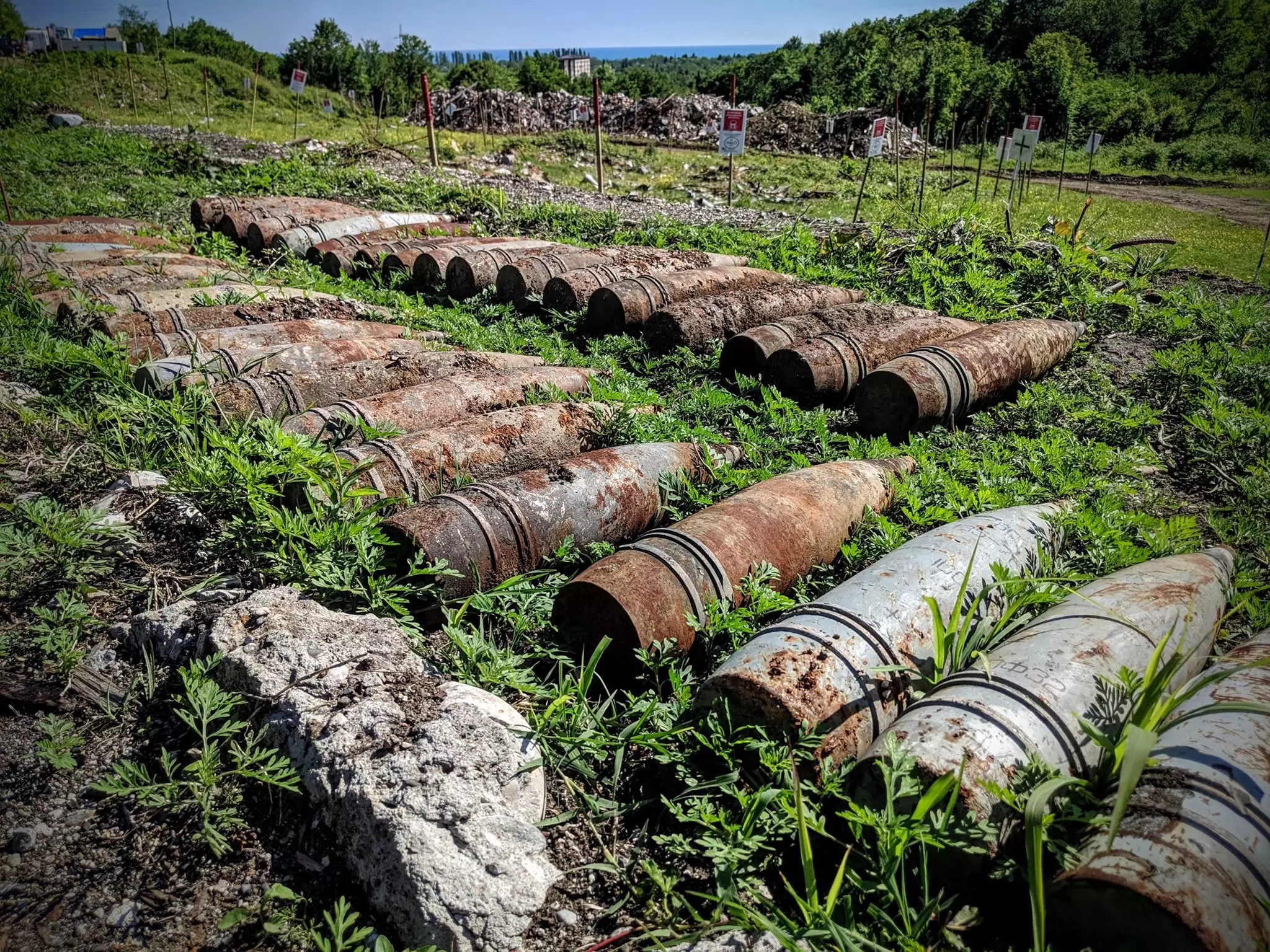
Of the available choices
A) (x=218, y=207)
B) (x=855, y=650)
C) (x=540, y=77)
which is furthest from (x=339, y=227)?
(x=540, y=77)

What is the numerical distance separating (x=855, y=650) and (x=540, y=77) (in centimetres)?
4446

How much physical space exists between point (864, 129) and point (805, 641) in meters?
25.3

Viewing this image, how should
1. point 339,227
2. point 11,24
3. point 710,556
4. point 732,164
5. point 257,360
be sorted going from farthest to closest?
point 11,24, point 732,164, point 339,227, point 257,360, point 710,556

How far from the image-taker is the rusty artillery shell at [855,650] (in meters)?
2.50

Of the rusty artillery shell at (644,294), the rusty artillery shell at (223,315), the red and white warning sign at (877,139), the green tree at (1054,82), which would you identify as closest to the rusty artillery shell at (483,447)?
the rusty artillery shell at (644,294)

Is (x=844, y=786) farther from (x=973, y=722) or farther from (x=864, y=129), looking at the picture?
(x=864, y=129)

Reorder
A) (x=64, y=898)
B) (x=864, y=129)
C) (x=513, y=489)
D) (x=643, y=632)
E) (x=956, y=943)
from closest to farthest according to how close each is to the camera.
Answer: (x=956, y=943)
(x=64, y=898)
(x=643, y=632)
(x=513, y=489)
(x=864, y=129)

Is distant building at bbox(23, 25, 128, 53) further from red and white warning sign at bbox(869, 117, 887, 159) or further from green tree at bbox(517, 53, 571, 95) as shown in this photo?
red and white warning sign at bbox(869, 117, 887, 159)

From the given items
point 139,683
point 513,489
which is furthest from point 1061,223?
point 139,683

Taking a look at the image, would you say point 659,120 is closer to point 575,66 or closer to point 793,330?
point 793,330

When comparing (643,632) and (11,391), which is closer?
(643,632)

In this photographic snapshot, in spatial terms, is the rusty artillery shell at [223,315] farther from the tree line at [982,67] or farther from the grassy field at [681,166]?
the tree line at [982,67]

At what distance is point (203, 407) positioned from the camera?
4.36 metres

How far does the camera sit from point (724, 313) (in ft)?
22.0
